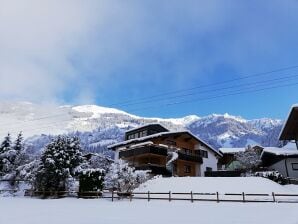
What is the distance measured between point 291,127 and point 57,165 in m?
29.0

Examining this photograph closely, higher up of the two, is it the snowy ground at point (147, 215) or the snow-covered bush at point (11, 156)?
the snow-covered bush at point (11, 156)

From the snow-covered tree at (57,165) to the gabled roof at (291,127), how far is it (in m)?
24.4

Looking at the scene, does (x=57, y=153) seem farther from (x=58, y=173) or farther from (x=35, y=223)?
(x=35, y=223)

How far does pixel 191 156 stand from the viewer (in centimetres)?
5091

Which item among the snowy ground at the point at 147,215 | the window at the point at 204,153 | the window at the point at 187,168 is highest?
the window at the point at 204,153

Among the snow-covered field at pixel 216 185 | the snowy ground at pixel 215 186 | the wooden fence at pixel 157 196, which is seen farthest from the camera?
the snow-covered field at pixel 216 185

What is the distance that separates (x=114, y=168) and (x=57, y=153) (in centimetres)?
605

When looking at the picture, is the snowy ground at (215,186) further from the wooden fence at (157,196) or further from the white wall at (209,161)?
the white wall at (209,161)

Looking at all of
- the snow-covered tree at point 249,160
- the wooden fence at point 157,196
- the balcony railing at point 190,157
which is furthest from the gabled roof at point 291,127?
the balcony railing at point 190,157

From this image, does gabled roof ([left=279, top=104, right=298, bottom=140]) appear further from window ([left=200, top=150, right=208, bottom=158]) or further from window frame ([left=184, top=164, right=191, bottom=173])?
window frame ([left=184, top=164, right=191, bottom=173])

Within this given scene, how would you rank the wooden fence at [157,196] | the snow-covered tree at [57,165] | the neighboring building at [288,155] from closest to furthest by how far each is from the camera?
the wooden fence at [157,196] → the snow-covered tree at [57,165] → the neighboring building at [288,155]

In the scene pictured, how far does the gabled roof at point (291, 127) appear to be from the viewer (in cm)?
3591

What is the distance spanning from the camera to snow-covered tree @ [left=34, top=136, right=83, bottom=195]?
31817 mm

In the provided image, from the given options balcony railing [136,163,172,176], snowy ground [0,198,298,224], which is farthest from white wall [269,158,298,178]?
snowy ground [0,198,298,224]
